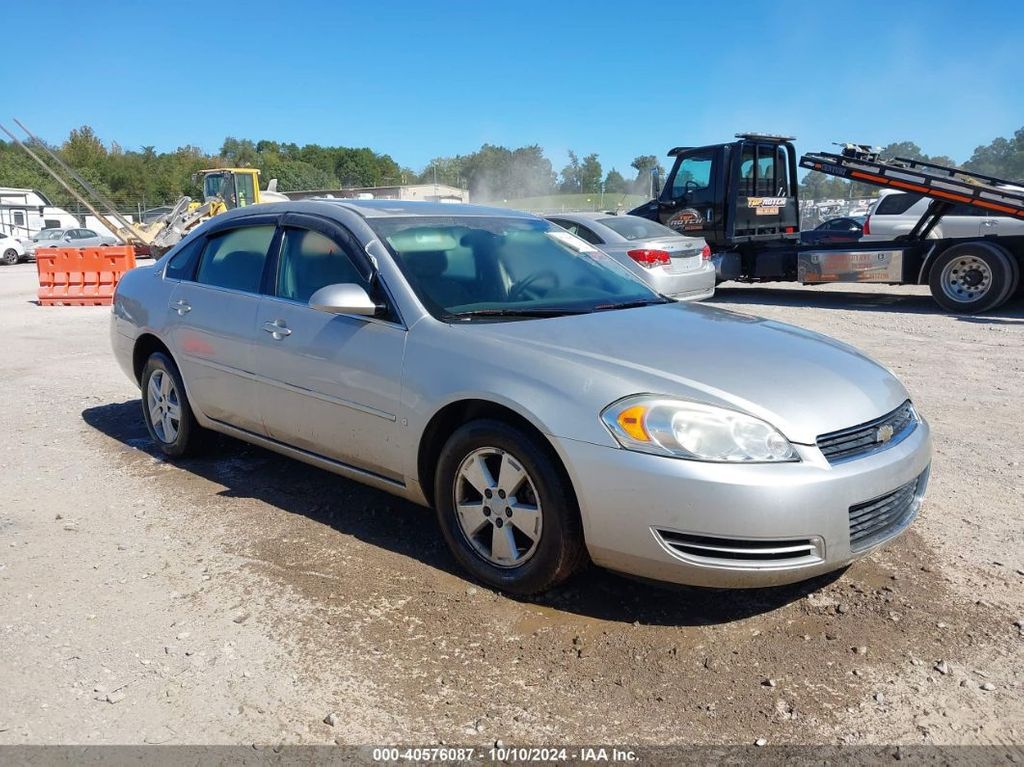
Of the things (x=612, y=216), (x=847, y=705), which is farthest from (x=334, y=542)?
(x=612, y=216)

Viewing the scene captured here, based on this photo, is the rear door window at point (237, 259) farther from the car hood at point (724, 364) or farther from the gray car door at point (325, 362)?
the car hood at point (724, 364)

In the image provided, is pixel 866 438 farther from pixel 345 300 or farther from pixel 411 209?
pixel 411 209

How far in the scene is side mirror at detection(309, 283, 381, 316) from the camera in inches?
151

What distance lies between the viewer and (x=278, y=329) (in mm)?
4391

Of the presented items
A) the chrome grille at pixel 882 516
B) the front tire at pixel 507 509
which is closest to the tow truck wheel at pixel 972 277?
the chrome grille at pixel 882 516

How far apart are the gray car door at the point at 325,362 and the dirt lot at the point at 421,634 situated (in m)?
0.47

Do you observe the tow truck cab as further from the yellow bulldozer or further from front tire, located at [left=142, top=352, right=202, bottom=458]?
the yellow bulldozer

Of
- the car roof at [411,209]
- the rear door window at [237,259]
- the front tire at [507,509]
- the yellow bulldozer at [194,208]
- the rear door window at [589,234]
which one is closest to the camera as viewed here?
the front tire at [507,509]

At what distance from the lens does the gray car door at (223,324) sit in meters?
4.64

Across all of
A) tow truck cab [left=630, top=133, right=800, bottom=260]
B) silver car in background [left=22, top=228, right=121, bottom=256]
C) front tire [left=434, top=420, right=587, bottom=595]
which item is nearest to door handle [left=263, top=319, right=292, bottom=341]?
front tire [left=434, top=420, right=587, bottom=595]

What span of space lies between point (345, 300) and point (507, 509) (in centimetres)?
122

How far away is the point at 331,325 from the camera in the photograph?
13.5 ft

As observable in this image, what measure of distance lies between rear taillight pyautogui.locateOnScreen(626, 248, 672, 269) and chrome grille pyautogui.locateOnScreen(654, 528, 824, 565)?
865cm

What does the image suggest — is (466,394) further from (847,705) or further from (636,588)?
(847,705)
